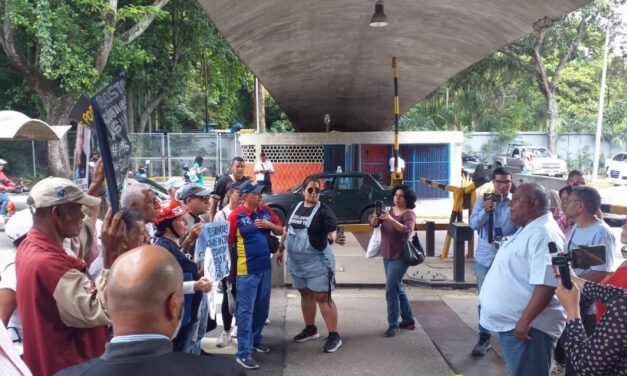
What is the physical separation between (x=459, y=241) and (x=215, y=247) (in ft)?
15.5

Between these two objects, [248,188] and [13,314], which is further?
[248,188]

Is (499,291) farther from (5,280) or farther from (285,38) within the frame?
(285,38)

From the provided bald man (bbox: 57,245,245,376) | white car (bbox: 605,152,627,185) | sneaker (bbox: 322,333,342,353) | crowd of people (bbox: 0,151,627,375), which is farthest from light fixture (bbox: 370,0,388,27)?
white car (bbox: 605,152,627,185)

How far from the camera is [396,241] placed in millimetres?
5938

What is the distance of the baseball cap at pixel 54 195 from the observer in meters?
2.74

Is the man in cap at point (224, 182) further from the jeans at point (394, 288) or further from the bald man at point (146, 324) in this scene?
the bald man at point (146, 324)

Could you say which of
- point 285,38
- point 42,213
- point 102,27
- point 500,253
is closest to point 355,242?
point 285,38

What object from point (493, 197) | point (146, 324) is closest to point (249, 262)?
point (493, 197)

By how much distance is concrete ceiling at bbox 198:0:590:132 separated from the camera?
8.34 m

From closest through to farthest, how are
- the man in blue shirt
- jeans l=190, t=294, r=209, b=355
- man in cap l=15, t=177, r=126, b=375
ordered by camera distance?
man in cap l=15, t=177, r=126, b=375, jeans l=190, t=294, r=209, b=355, the man in blue shirt

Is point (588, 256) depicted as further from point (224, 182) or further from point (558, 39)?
point (558, 39)

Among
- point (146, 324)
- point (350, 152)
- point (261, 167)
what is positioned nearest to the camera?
point (146, 324)

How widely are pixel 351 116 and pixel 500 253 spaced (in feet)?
55.5

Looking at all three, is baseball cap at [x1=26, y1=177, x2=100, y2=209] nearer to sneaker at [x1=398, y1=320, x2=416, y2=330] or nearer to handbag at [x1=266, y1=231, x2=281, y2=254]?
handbag at [x1=266, y1=231, x2=281, y2=254]
